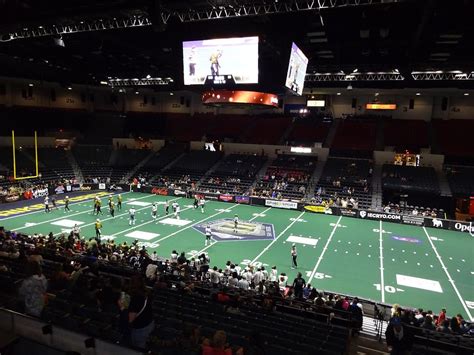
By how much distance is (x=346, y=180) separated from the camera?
39.8 m

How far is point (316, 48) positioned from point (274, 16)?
26.7ft

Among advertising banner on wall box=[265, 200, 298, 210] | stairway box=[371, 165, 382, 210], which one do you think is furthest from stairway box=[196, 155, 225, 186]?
stairway box=[371, 165, 382, 210]

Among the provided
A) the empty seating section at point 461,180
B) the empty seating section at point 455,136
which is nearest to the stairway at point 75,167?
the empty seating section at point 461,180

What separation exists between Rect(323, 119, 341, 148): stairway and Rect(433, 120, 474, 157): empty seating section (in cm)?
1157

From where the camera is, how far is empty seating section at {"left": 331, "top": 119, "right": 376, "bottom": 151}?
148ft

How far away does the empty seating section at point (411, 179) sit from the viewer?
3631 cm

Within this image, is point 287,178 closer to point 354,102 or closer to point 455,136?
point 354,102

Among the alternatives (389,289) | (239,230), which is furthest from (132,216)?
(389,289)

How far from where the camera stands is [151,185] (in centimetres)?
4362

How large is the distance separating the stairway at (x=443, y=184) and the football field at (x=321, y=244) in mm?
6752

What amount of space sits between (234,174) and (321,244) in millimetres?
20767

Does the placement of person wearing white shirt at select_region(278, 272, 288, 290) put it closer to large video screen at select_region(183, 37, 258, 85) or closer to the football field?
the football field

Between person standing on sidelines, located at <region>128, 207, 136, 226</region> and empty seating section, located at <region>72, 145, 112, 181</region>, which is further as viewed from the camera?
empty seating section, located at <region>72, 145, 112, 181</region>

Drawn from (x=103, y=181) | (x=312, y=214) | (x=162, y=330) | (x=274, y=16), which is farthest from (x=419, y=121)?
(x=162, y=330)
